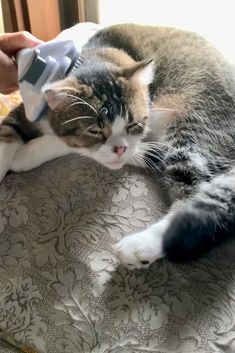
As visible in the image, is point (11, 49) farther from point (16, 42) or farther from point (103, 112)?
point (103, 112)

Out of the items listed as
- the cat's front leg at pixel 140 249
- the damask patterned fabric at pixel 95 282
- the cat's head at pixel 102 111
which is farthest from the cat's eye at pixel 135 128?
the cat's front leg at pixel 140 249

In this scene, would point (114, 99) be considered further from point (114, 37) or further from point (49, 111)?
point (114, 37)

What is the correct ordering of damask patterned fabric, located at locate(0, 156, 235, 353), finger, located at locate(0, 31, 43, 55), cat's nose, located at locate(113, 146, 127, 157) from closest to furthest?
damask patterned fabric, located at locate(0, 156, 235, 353) → cat's nose, located at locate(113, 146, 127, 157) → finger, located at locate(0, 31, 43, 55)

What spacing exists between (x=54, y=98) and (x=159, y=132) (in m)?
0.27

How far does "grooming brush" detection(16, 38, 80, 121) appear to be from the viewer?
2.98ft

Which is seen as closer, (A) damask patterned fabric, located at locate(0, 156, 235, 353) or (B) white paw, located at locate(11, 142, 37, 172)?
(A) damask patterned fabric, located at locate(0, 156, 235, 353)

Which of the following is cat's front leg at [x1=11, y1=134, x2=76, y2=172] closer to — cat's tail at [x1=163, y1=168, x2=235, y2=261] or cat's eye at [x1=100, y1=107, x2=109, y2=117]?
cat's eye at [x1=100, y1=107, x2=109, y2=117]

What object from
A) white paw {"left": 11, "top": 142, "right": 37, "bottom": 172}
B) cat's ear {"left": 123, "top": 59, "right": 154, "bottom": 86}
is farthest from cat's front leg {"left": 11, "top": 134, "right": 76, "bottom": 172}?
cat's ear {"left": 123, "top": 59, "right": 154, "bottom": 86}

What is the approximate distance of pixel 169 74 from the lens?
3.54ft

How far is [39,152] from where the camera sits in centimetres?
98

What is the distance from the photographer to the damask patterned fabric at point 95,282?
0.70m

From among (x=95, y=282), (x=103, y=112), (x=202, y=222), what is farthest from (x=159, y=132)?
(x=95, y=282)

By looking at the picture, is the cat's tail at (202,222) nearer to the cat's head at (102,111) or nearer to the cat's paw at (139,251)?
the cat's paw at (139,251)

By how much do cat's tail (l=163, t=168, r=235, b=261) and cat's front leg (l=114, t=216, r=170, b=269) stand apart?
0.01 metres
